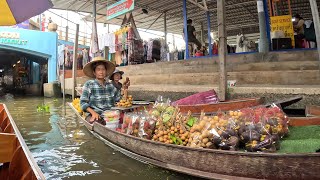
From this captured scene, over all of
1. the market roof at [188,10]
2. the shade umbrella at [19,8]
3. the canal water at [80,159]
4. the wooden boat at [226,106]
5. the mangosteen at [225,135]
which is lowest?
the canal water at [80,159]

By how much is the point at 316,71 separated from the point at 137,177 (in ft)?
14.3

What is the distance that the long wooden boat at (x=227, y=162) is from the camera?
2170 millimetres

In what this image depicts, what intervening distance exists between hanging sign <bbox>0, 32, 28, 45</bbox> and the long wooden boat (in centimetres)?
1509

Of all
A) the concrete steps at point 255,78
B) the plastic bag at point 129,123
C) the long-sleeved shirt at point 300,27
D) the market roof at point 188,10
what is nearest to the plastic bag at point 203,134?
the plastic bag at point 129,123

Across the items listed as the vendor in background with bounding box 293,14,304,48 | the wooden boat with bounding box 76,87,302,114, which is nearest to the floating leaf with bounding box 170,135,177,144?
the wooden boat with bounding box 76,87,302,114

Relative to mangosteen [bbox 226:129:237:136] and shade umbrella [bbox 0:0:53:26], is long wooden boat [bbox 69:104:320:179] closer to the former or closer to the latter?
mangosteen [bbox 226:129:237:136]

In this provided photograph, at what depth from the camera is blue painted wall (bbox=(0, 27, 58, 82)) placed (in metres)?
15.9

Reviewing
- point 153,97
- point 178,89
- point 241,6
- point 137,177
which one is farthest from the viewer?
point 241,6

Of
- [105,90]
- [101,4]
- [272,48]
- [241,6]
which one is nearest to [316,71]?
[272,48]

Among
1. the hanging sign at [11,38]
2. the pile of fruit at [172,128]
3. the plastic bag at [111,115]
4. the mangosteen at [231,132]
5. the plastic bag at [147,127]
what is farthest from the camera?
the hanging sign at [11,38]

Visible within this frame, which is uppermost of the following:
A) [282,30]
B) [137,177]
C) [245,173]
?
[282,30]

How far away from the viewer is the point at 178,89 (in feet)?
22.8

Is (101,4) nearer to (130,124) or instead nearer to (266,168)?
(130,124)

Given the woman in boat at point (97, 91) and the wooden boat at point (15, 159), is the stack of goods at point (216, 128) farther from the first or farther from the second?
the wooden boat at point (15, 159)
